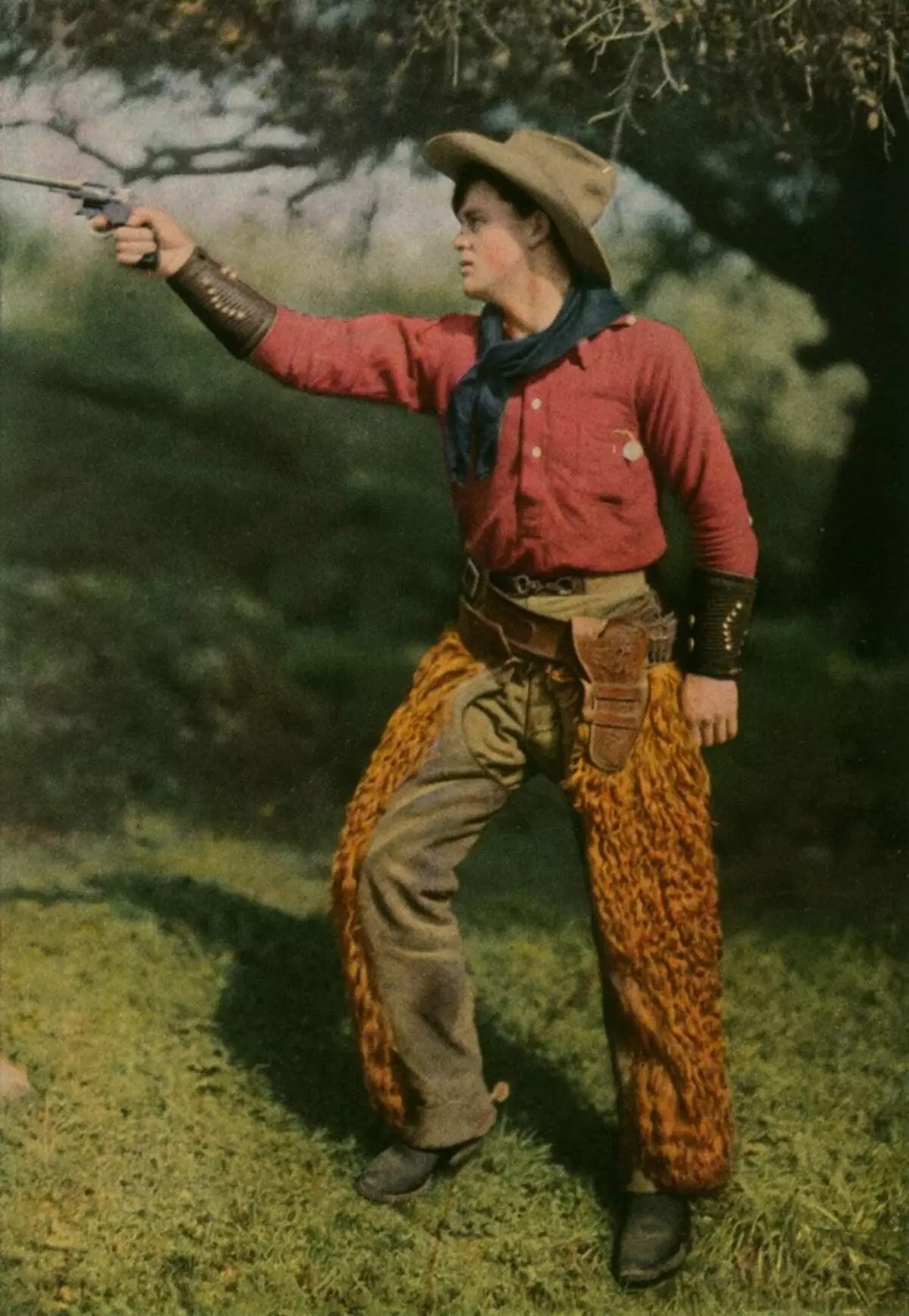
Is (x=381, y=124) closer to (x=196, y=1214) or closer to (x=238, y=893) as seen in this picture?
(x=238, y=893)

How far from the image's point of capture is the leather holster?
3346 millimetres

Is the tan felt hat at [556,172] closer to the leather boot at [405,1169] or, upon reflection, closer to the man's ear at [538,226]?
the man's ear at [538,226]

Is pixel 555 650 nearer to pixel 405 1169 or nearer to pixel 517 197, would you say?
pixel 517 197

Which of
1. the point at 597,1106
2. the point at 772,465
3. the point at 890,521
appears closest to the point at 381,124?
the point at 772,465

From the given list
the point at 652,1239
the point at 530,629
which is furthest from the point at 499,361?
the point at 652,1239

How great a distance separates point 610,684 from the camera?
3352mm

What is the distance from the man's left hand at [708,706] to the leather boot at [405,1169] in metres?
0.92

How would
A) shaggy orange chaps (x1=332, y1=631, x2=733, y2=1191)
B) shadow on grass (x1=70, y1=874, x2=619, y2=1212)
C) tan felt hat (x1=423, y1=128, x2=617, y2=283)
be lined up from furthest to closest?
1. shadow on grass (x1=70, y1=874, x2=619, y2=1212)
2. shaggy orange chaps (x1=332, y1=631, x2=733, y2=1191)
3. tan felt hat (x1=423, y1=128, x2=617, y2=283)

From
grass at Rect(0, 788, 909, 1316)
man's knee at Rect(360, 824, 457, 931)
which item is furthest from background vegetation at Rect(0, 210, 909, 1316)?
man's knee at Rect(360, 824, 457, 931)

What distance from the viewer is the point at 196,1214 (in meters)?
3.52

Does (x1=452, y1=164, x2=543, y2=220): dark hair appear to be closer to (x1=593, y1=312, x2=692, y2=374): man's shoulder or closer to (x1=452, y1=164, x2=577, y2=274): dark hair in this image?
(x1=452, y1=164, x2=577, y2=274): dark hair

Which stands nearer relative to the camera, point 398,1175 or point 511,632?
point 511,632

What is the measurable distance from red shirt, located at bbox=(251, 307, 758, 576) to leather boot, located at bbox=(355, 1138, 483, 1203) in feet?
3.81

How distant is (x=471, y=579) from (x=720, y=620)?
0.48 meters
